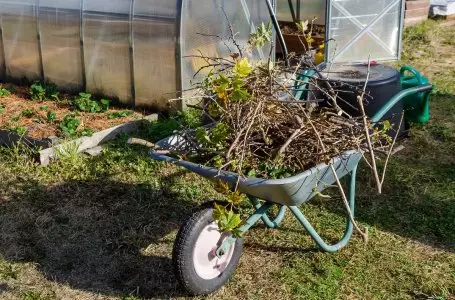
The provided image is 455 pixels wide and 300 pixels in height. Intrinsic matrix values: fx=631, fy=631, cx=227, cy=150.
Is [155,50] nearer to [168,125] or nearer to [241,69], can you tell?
[168,125]

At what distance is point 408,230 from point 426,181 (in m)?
0.87

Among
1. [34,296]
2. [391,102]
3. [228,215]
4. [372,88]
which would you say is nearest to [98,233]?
[34,296]

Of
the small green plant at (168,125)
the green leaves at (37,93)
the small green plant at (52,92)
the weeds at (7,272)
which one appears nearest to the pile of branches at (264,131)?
the weeds at (7,272)

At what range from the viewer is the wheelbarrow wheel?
3.19m

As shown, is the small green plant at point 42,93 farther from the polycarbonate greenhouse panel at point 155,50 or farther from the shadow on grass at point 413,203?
the shadow on grass at point 413,203

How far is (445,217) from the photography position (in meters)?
4.31

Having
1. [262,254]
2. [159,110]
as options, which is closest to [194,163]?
[262,254]

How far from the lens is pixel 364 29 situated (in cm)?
805

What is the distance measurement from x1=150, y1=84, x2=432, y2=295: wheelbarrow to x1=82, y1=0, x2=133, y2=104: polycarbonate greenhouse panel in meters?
3.17

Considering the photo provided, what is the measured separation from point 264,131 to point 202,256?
0.74m

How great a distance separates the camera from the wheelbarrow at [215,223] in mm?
3045

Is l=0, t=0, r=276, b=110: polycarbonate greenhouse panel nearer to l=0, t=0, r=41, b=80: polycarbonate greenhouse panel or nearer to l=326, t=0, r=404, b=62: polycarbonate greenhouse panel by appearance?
l=0, t=0, r=41, b=80: polycarbonate greenhouse panel

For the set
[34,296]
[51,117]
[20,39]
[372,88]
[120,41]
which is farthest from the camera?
[20,39]

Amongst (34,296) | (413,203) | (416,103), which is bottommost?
(34,296)
